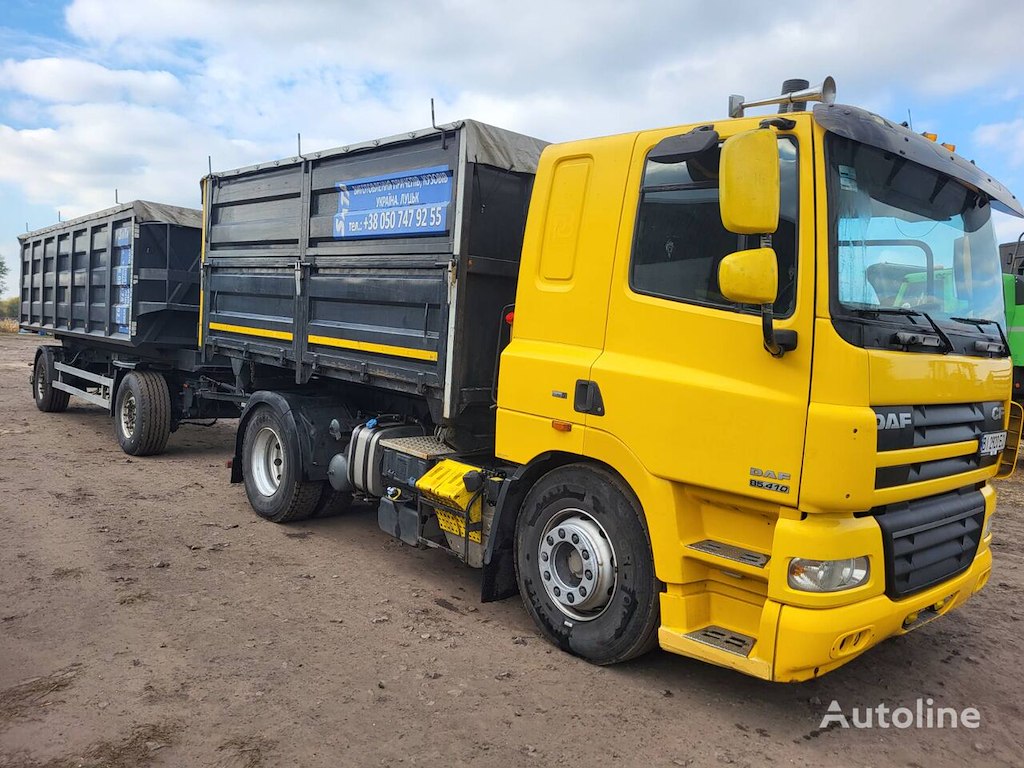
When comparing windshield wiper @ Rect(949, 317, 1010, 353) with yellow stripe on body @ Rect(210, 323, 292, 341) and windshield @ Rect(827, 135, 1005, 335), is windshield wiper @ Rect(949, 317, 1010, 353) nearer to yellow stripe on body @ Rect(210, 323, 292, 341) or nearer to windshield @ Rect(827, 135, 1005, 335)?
windshield @ Rect(827, 135, 1005, 335)

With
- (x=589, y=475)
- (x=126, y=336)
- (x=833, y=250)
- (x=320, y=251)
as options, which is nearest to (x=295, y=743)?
(x=589, y=475)

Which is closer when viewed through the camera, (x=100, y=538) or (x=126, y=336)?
(x=100, y=538)

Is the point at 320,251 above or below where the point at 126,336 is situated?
above

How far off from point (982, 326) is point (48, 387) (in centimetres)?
1246

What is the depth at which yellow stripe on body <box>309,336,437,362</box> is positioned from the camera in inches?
188

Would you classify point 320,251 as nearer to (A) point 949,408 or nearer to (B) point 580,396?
(B) point 580,396

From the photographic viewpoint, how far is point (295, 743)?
120 inches

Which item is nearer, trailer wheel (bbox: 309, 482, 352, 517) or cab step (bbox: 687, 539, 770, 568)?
cab step (bbox: 687, 539, 770, 568)

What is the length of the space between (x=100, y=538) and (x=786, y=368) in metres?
5.05

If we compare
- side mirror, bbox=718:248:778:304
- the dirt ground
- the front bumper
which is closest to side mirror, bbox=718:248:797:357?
side mirror, bbox=718:248:778:304

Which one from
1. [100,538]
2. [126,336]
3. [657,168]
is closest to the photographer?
[657,168]

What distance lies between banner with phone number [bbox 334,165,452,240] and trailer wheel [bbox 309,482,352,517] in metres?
2.14

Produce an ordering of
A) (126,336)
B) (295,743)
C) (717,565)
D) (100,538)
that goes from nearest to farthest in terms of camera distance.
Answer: (295,743) → (717,565) → (100,538) → (126,336)

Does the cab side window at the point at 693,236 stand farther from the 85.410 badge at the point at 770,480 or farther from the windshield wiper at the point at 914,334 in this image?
the 85.410 badge at the point at 770,480
